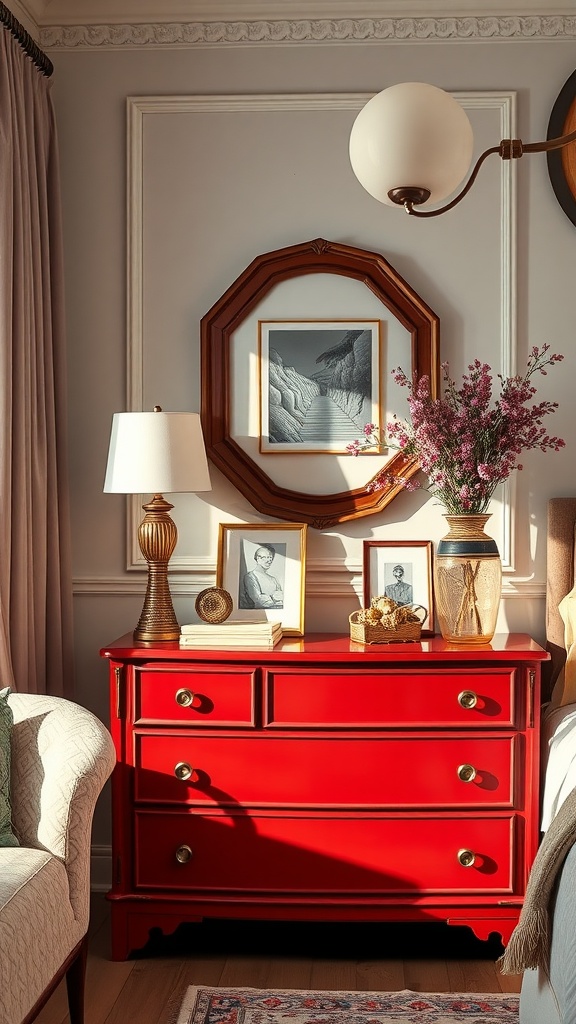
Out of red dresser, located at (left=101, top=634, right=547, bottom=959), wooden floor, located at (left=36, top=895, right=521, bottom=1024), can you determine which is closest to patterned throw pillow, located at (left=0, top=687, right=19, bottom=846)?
red dresser, located at (left=101, top=634, right=547, bottom=959)

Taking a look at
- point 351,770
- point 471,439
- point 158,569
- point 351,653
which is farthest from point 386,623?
point 158,569

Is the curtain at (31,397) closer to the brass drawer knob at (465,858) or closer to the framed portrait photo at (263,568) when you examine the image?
the framed portrait photo at (263,568)

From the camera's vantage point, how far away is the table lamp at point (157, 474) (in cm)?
271

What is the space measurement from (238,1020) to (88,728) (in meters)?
0.81

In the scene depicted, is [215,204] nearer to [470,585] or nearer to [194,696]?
[470,585]

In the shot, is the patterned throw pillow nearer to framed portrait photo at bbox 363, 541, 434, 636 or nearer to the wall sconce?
framed portrait photo at bbox 363, 541, 434, 636

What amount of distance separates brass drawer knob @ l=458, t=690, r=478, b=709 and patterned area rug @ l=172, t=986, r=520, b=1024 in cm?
74

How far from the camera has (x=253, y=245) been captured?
10.3 ft

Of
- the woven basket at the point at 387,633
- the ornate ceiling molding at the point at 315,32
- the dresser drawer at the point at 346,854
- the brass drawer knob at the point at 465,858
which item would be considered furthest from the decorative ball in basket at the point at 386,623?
the ornate ceiling molding at the point at 315,32

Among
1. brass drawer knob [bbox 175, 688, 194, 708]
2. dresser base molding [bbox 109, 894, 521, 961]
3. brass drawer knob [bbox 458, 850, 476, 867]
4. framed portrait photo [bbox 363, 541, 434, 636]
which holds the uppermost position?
framed portrait photo [bbox 363, 541, 434, 636]

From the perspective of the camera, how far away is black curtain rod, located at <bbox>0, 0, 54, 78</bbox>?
8.94ft

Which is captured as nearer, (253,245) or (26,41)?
(26,41)

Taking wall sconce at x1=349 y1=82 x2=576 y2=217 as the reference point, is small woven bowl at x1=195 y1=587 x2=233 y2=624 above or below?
below

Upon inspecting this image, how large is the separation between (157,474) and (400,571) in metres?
0.84
